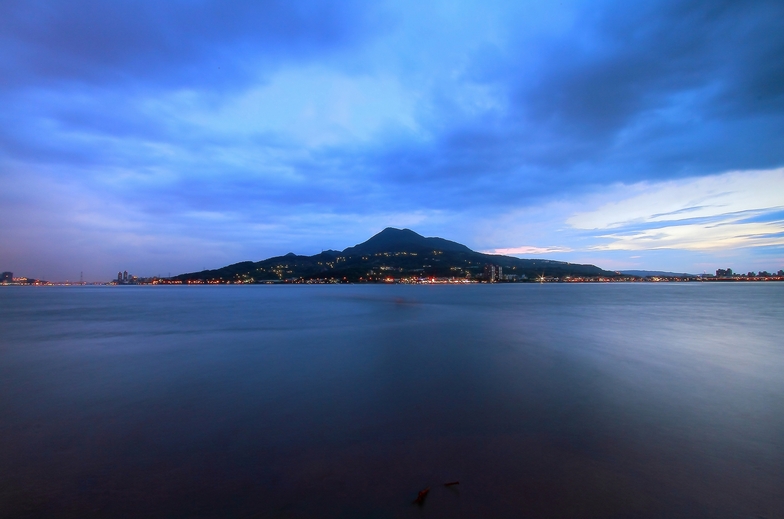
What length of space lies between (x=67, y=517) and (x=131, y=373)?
319 inches

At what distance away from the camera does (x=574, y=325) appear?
2334cm

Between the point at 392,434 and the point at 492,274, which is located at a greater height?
the point at 492,274

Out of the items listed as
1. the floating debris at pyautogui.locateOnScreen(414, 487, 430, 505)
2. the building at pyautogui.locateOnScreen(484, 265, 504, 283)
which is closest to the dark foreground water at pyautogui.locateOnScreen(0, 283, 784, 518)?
the floating debris at pyautogui.locateOnScreen(414, 487, 430, 505)

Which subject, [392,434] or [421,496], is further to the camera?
[392,434]

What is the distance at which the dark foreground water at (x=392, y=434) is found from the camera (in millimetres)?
4543

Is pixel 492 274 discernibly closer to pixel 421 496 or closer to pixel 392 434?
pixel 392 434

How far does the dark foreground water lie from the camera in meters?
4.54

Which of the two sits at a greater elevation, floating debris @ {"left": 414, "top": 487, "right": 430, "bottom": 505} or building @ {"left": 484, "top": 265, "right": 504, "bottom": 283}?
building @ {"left": 484, "top": 265, "right": 504, "bottom": 283}

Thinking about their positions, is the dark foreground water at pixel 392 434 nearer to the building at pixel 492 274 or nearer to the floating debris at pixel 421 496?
the floating debris at pixel 421 496

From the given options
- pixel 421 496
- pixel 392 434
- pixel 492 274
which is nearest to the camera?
pixel 421 496

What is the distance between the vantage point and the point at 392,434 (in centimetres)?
646

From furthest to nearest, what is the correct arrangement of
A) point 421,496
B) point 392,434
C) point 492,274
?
point 492,274 < point 392,434 < point 421,496

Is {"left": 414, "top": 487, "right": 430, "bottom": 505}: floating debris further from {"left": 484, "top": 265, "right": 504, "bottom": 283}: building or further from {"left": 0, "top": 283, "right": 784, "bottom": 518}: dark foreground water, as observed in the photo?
{"left": 484, "top": 265, "right": 504, "bottom": 283}: building

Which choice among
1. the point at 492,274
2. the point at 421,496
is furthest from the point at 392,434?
the point at 492,274
